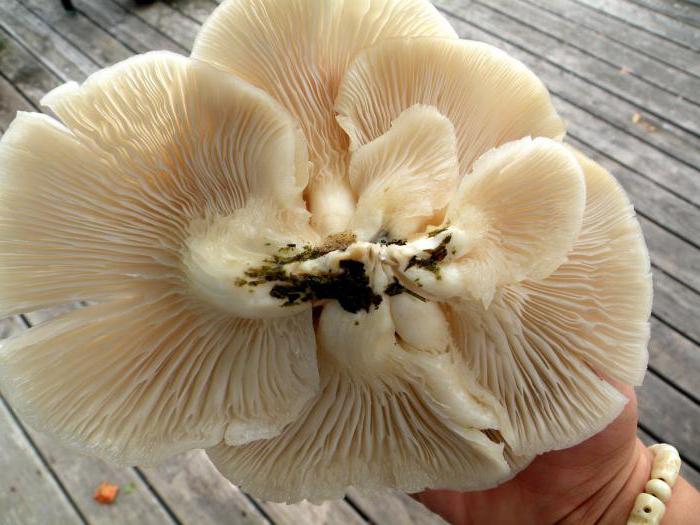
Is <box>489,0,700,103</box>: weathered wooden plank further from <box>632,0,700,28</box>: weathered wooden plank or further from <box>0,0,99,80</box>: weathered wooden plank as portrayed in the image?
<box>0,0,99,80</box>: weathered wooden plank

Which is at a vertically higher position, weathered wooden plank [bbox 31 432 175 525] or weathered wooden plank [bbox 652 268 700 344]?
weathered wooden plank [bbox 652 268 700 344]

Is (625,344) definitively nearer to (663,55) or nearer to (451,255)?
(451,255)

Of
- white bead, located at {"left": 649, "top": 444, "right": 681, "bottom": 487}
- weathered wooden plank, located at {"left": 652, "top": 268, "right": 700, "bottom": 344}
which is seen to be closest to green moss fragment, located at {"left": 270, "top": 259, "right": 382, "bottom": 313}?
white bead, located at {"left": 649, "top": 444, "right": 681, "bottom": 487}

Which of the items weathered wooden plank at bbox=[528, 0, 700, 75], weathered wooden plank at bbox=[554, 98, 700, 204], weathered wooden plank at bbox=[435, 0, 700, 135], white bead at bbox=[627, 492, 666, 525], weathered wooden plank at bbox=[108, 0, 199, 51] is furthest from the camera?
weathered wooden plank at bbox=[108, 0, 199, 51]

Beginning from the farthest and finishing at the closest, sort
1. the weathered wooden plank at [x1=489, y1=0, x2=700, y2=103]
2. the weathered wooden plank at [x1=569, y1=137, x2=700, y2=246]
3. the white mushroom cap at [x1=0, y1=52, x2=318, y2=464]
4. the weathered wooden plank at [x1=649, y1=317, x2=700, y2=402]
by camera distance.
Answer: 1. the weathered wooden plank at [x1=489, y1=0, x2=700, y2=103]
2. the weathered wooden plank at [x1=569, y1=137, x2=700, y2=246]
3. the weathered wooden plank at [x1=649, y1=317, x2=700, y2=402]
4. the white mushroom cap at [x1=0, y1=52, x2=318, y2=464]

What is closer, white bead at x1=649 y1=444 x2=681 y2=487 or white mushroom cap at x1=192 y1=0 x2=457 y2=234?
white mushroom cap at x1=192 y1=0 x2=457 y2=234

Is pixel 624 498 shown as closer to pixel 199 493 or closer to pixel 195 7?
pixel 199 493

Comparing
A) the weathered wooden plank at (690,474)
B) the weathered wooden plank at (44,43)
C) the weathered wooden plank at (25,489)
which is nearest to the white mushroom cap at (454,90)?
the weathered wooden plank at (690,474)
